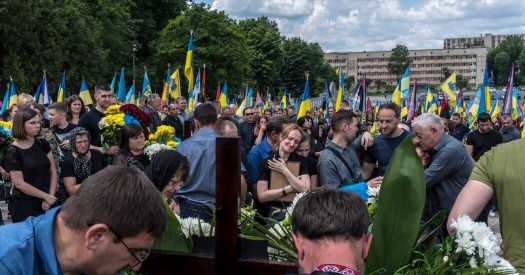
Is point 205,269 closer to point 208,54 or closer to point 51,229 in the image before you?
point 51,229

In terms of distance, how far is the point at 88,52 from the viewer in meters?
38.6

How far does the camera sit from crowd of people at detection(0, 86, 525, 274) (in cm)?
158

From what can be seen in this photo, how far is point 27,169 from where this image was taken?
568cm

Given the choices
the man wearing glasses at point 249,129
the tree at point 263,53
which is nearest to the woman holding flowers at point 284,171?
the man wearing glasses at point 249,129

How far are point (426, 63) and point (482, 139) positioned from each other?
17173 cm

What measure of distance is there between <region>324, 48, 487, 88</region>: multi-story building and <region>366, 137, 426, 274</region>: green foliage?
154 metres

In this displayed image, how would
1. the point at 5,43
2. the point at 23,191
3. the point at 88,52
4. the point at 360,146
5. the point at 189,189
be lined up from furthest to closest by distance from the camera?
the point at 88,52 → the point at 5,43 → the point at 360,146 → the point at 23,191 → the point at 189,189

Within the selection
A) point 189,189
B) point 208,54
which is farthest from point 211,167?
point 208,54

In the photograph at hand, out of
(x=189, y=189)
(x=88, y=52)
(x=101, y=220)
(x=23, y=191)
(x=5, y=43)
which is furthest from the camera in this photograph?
(x=88, y=52)

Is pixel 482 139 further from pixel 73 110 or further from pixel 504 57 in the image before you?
pixel 504 57

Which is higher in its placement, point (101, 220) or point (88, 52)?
point (88, 52)

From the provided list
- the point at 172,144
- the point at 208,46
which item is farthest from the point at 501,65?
the point at 172,144

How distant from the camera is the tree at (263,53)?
72500 millimetres

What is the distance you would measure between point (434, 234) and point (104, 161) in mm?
4359
